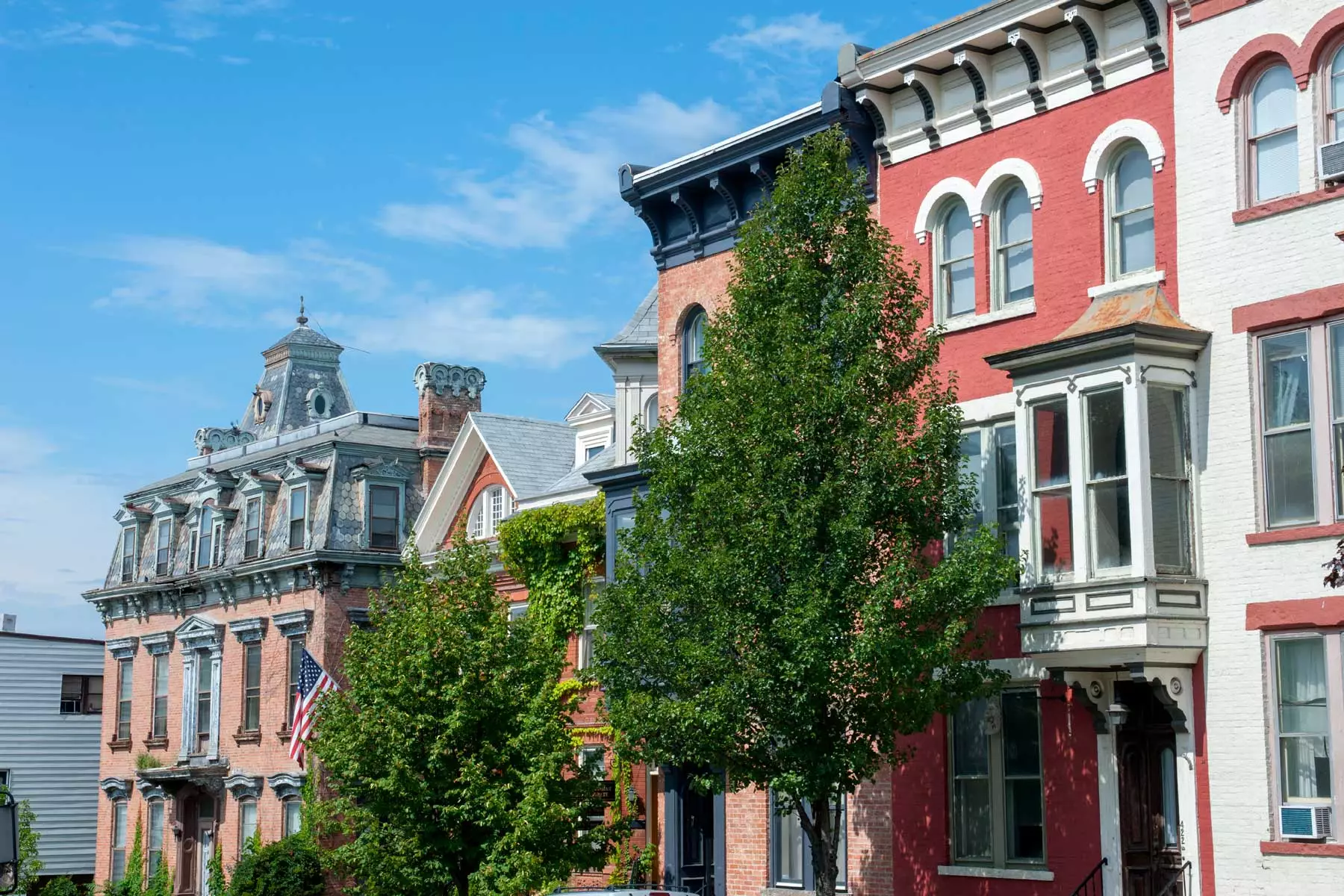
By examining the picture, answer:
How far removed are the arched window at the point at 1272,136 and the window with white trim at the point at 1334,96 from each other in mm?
412

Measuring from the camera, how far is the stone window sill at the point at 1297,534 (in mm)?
19109

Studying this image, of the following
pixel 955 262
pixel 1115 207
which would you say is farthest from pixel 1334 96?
pixel 955 262

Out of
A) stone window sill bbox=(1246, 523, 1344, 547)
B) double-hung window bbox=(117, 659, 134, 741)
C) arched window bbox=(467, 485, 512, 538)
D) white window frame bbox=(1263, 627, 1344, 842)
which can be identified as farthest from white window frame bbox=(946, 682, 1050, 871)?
double-hung window bbox=(117, 659, 134, 741)

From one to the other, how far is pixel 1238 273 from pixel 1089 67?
12.0 feet

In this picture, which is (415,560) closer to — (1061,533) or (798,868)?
(798,868)

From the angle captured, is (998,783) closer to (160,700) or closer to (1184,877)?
(1184,877)

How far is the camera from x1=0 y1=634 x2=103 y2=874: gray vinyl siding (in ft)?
194

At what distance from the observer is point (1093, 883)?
21.3 m

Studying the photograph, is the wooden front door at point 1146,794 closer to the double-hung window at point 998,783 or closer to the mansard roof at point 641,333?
the double-hung window at point 998,783

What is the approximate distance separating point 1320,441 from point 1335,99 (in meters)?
3.96

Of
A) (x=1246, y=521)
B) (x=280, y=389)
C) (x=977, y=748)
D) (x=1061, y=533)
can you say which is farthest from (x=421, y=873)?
(x=280, y=389)

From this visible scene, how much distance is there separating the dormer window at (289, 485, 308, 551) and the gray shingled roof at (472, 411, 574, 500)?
6.88 meters

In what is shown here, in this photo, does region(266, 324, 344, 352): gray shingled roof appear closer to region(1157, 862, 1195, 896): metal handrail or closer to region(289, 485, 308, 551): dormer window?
region(289, 485, 308, 551): dormer window

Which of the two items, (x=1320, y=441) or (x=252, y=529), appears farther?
(x=252, y=529)
